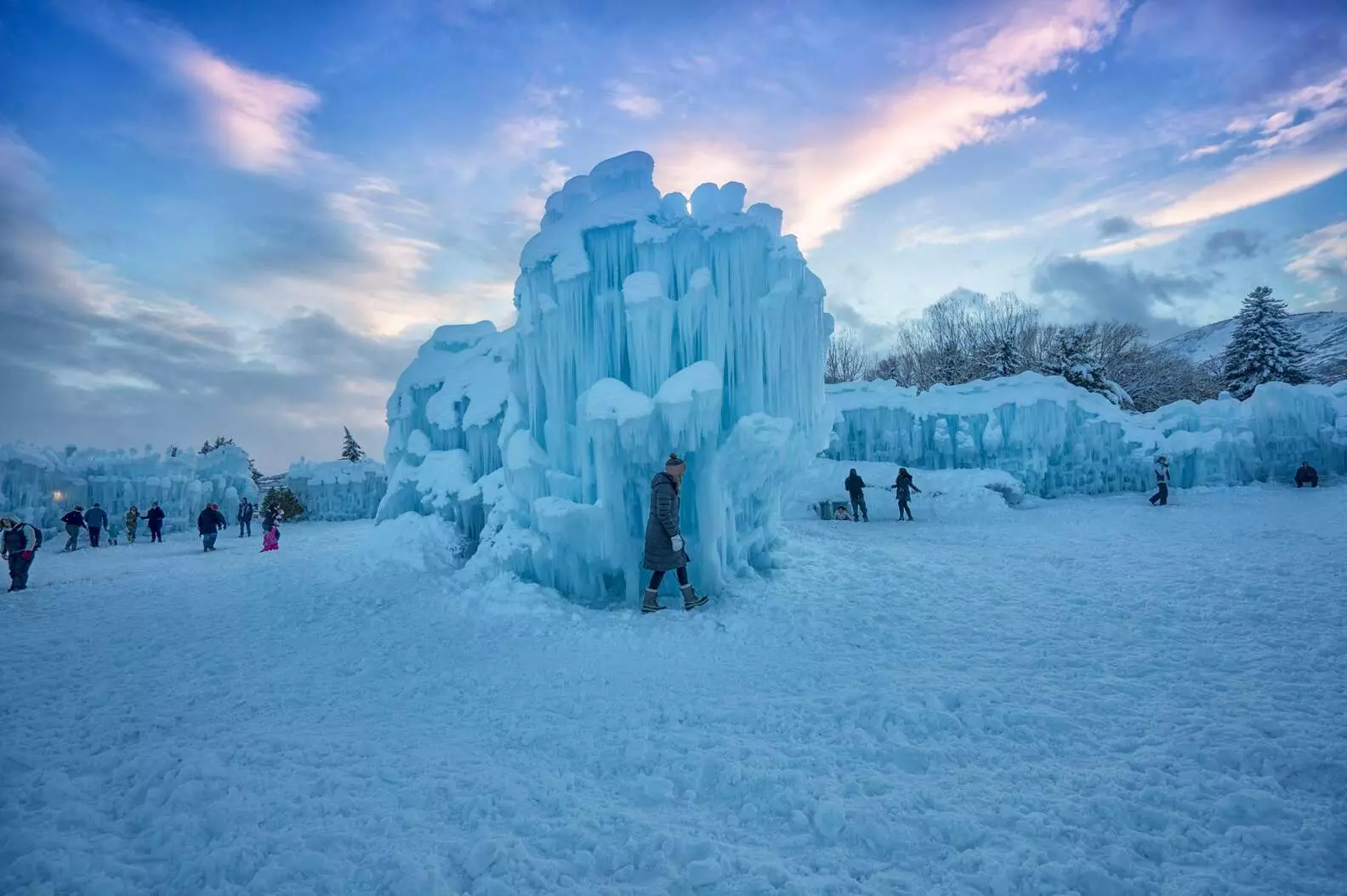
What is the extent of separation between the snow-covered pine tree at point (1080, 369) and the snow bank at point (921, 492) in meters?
15.5

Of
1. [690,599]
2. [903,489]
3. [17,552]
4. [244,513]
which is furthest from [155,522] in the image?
[903,489]

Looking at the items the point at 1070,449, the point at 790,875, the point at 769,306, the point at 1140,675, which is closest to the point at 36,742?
the point at 790,875

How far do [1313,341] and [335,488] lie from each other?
122722 millimetres

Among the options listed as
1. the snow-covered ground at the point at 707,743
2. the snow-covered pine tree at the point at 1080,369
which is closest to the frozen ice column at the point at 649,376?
the snow-covered ground at the point at 707,743

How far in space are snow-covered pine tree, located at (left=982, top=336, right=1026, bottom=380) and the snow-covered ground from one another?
30939 millimetres

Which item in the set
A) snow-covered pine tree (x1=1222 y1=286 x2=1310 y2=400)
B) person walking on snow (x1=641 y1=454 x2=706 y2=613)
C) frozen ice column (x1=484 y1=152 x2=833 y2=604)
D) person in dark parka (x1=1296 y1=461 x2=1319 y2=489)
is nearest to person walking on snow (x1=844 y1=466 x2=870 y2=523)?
Answer: frozen ice column (x1=484 y1=152 x2=833 y2=604)

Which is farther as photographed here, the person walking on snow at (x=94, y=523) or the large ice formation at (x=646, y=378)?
the person walking on snow at (x=94, y=523)

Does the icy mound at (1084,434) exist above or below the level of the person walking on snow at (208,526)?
above

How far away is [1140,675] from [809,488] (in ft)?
58.1

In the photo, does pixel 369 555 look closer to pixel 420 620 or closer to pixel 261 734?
pixel 420 620

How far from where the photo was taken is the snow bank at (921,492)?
20127 mm

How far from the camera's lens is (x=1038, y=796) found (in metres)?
3.30

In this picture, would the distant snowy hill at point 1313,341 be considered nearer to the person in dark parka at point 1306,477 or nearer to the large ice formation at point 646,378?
the person in dark parka at point 1306,477

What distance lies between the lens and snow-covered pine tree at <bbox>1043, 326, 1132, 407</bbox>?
1312 inches
